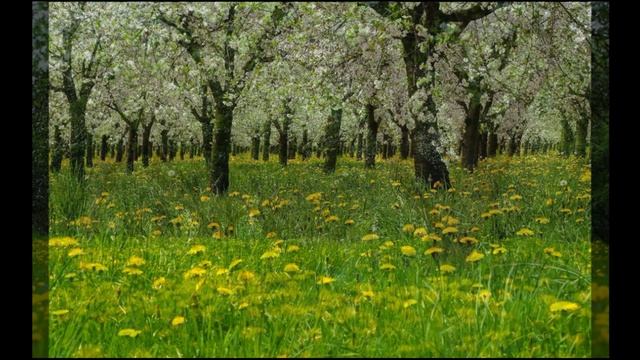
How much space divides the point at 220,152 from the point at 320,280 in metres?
6.12

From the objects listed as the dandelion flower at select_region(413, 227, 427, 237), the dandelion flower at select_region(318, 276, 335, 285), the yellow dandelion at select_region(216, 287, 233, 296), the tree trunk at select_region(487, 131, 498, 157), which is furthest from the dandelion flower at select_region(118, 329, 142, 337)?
the tree trunk at select_region(487, 131, 498, 157)

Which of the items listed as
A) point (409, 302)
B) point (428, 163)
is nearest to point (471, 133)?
point (428, 163)

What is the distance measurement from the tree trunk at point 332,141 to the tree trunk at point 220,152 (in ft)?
13.4

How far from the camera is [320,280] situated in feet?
17.1

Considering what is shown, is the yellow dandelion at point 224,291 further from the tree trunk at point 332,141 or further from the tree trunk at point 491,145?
the tree trunk at point 491,145

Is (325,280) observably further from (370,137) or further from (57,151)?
(57,151)

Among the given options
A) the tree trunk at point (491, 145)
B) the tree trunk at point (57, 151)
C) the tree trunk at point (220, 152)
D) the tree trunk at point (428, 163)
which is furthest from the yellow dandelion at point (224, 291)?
the tree trunk at point (491, 145)

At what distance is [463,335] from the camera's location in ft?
13.4

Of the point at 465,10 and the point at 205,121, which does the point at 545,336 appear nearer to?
the point at 465,10

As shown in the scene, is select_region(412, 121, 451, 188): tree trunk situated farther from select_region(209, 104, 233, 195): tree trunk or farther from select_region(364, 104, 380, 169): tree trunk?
select_region(364, 104, 380, 169): tree trunk

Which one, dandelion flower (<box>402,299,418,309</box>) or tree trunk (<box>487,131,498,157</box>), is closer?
dandelion flower (<box>402,299,418,309</box>)

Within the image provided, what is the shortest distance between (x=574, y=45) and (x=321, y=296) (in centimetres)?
693

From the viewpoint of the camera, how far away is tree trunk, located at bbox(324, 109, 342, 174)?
15.0 metres

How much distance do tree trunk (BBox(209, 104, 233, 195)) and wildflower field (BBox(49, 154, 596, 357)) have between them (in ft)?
5.10
